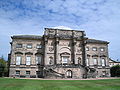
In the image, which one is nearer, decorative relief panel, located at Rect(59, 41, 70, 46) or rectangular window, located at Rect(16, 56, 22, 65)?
rectangular window, located at Rect(16, 56, 22, 65)

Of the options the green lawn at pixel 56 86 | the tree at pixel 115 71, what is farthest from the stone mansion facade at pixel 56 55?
the green lawn at pixel 56 86

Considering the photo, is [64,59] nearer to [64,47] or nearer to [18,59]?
[64,47]

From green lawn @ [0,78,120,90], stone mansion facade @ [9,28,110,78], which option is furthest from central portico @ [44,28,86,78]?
green lawn @ [0,78,120,90]

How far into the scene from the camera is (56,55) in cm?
3853

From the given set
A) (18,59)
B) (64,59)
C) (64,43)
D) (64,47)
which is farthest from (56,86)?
(64,43)

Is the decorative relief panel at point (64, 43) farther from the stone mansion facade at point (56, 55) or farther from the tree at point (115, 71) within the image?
the tree at point (115, 71)

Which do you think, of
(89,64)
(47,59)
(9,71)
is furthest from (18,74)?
(89,64)

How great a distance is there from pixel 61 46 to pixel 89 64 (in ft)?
32.9

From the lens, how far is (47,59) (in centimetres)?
3841

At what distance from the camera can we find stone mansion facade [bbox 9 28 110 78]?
36031mm

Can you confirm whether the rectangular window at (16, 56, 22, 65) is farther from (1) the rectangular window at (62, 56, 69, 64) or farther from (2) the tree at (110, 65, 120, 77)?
(2) the tree at (110, 65, 120, 77)

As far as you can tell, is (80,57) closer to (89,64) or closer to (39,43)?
(89,64)

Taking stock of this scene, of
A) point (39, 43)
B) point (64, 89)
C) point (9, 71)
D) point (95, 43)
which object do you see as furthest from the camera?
point (95, 43)

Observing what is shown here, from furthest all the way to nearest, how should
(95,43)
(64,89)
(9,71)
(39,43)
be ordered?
(95,43), (39,43), (9,71), (64,89)
